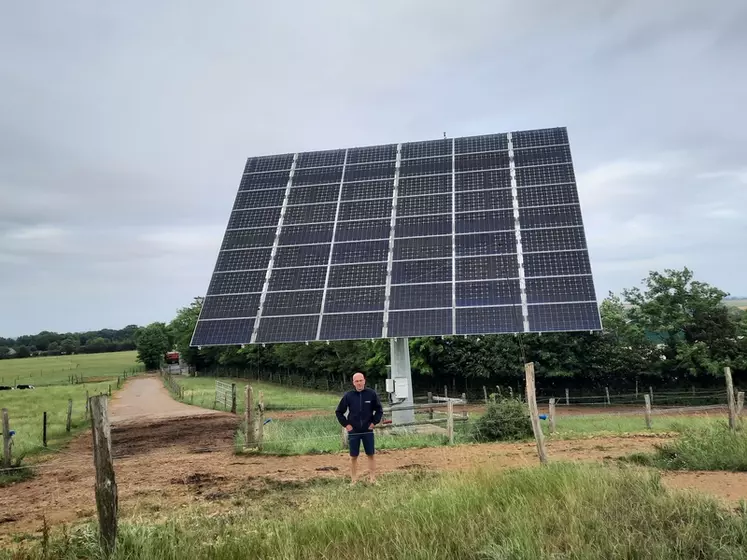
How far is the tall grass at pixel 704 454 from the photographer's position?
9.34 metres

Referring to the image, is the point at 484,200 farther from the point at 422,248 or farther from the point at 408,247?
the point at 408,247

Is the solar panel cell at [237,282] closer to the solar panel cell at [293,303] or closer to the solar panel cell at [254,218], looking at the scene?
the solar panel cell at [293,303]

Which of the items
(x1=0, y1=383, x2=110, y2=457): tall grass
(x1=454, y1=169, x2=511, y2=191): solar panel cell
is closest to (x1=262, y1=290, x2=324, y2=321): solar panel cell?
(x1=454, y1=169, x2=511, y2=191): solar panel cell

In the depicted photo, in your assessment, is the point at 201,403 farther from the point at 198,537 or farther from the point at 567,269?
the point at 198,537

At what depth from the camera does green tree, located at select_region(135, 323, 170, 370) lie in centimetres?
9988

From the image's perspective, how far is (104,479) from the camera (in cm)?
608

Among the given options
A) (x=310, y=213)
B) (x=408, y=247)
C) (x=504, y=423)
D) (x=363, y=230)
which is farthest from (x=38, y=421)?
(x=504, y=423)

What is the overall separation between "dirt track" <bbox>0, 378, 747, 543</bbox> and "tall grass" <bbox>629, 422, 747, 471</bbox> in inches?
18.5

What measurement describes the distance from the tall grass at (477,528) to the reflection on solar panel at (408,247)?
9992mm

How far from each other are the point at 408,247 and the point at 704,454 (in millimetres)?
12007

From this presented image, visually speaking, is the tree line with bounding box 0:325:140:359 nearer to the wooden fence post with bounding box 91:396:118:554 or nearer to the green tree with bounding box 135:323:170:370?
the green tree with bounding box 135:323:170:370

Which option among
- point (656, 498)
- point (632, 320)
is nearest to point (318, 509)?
point (656, 498)

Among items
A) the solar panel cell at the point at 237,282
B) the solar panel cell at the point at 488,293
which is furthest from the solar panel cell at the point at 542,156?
the solar panel cell at the point at 237,282

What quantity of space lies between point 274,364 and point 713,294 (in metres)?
42.7
